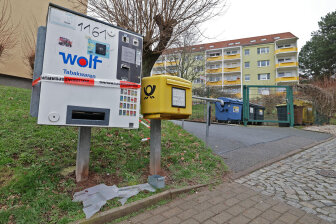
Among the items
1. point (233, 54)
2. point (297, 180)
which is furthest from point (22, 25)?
point (233, 54)

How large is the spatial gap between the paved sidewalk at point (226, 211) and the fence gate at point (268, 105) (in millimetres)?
8801

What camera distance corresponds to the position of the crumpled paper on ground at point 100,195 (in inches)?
89.9

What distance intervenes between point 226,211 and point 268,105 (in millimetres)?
11103

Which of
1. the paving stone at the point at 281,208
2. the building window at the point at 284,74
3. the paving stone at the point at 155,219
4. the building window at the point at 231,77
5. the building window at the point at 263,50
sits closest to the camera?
the paving stone at the point at 155,219

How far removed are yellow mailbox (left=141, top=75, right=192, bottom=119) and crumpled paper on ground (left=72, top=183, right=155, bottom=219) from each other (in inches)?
39.6

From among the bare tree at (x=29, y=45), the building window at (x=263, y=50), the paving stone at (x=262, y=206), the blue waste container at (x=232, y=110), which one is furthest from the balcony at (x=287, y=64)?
the paving stone at (x=262, y=206)

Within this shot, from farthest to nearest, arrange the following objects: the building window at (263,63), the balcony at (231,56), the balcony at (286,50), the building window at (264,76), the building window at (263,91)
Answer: the balcony at (231,56)
the building window at (263,63)
the building window at (264,76)
the balcony at (286,50)
the building window at (263,91)

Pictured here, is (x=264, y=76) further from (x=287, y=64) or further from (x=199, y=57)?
(x=199, y=57)

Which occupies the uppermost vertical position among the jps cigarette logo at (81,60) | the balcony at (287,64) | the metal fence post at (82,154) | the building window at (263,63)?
the building window at (263,63)

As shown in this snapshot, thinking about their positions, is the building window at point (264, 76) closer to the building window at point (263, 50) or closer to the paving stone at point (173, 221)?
the building window at point (263, 50)

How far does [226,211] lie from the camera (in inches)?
Result: 99.8

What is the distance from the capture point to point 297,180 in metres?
3.74

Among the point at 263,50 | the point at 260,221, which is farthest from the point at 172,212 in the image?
the point at 263,50

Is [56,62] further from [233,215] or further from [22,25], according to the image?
[22,25]
